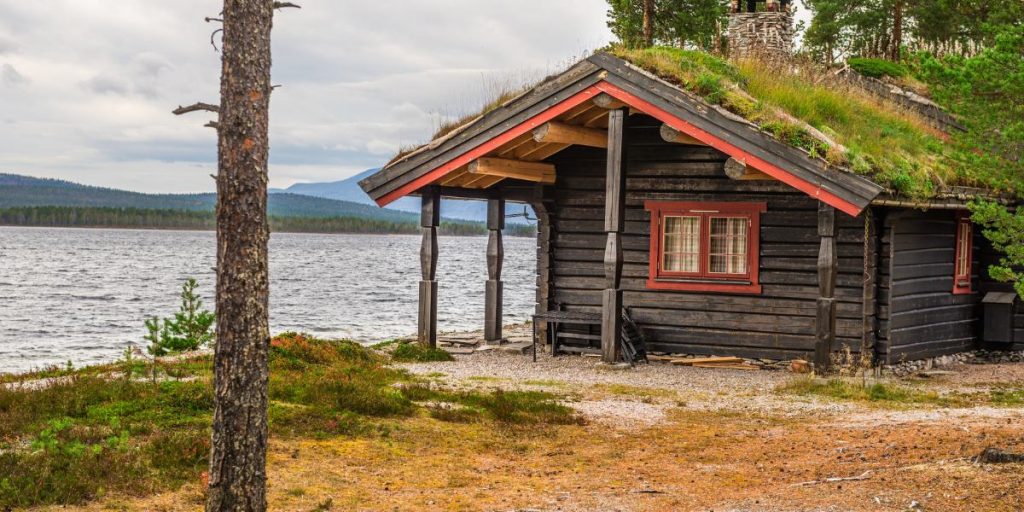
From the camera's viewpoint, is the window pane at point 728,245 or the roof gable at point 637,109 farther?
the window pane at point 728,245

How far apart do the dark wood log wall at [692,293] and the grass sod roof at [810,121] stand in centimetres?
117

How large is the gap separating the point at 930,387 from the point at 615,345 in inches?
188

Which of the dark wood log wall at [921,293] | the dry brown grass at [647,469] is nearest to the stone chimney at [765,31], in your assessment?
the dark wood log wall at [921,293]

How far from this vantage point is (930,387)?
15328 millimetres

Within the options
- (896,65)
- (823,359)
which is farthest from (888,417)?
(896,65)

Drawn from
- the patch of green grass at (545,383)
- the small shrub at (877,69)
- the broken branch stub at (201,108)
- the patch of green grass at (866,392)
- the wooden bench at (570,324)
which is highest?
the small shrub at (877,69)

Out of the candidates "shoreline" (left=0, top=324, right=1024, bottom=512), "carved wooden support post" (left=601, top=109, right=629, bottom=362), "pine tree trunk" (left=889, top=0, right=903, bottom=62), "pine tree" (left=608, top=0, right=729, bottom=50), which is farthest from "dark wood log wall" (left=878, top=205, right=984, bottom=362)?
"pine tree" (left=608, top=0, right=729, bottom=50)

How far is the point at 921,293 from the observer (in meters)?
18.0

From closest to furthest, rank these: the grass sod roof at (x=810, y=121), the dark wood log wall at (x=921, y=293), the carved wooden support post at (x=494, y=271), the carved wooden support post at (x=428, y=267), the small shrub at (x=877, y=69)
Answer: the grass sod roof at (x=810, y=121), the dark wood log wall at (x=921, y=293), the carved wooden support post at (x=428, y=267), the carved wooden support post at (x=494, y=271), the small shrub at (x=877, y=69)

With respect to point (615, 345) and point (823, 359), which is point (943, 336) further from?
point (615, 345)

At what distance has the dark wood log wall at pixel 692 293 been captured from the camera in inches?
682

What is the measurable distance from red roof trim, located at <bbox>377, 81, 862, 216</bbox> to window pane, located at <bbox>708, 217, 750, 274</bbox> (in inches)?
84.7

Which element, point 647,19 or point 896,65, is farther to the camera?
point 647,19

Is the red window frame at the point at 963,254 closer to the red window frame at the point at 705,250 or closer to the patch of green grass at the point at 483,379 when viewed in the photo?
the red window frame at the point at 705,250
